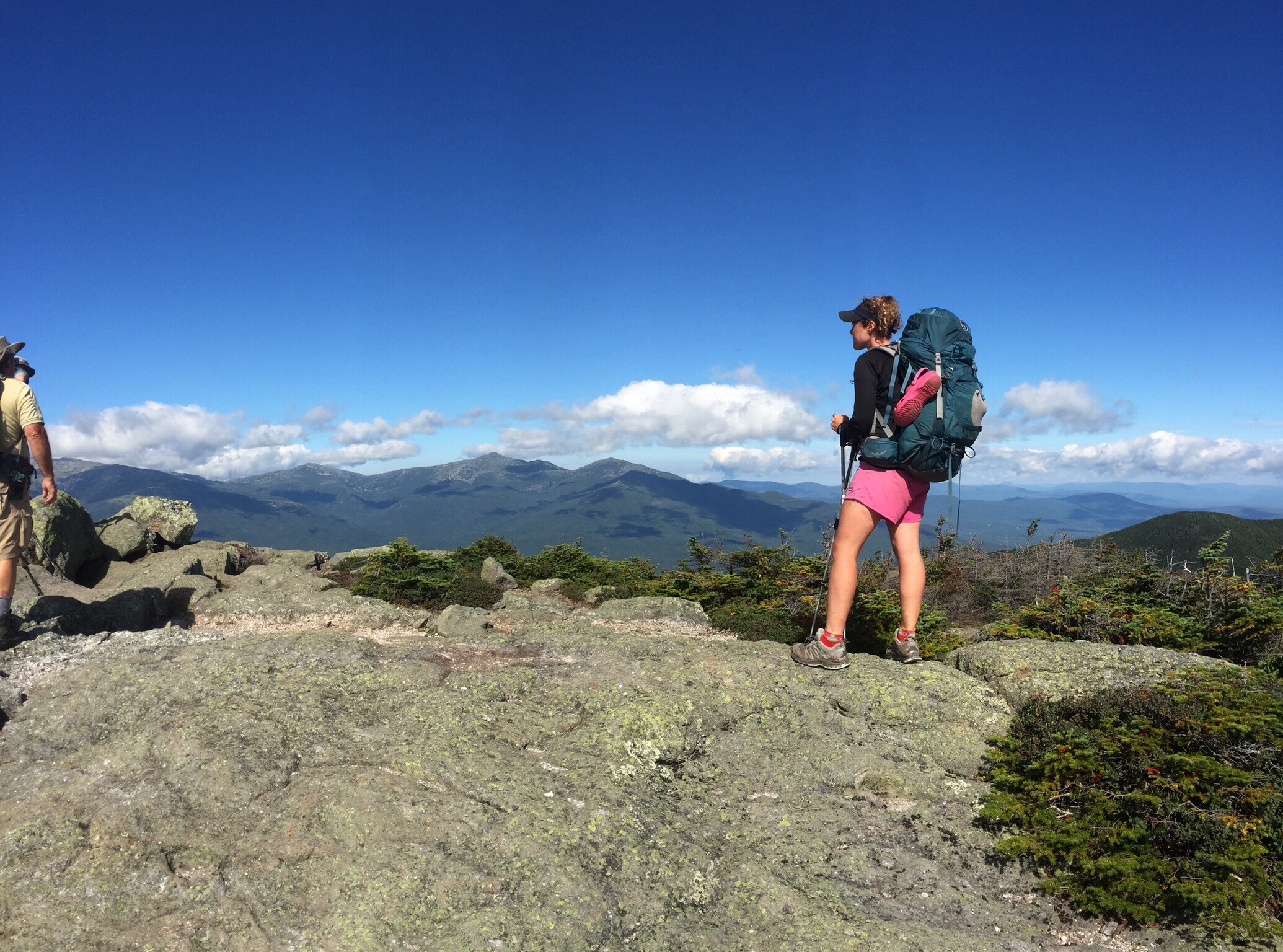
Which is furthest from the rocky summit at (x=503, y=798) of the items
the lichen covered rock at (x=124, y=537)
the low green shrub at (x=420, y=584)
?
the lichen covered rock at (x=124, y=537)

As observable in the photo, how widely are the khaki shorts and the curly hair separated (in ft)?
32.9

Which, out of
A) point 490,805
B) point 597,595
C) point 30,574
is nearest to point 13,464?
point 30,574

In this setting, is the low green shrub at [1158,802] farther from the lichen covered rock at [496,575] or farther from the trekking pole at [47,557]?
the trekking pole at [47,557]

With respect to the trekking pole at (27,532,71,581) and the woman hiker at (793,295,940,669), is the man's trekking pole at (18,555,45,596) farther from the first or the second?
the woman hiker at (793,295,940,669)

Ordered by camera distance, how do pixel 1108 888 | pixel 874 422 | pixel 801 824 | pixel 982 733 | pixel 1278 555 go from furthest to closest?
1. pixel 1278 555
2. pixel 874 422
3. pixel 982 733
4. pixel 801 824
5. pixel 1108 888

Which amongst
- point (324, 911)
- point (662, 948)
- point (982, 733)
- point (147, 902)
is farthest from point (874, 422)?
point (147, 902)

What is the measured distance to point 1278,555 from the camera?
35.2 ft

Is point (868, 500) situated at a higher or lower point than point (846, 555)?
higher

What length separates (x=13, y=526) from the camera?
7762 mm

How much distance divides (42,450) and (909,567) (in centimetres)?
1027

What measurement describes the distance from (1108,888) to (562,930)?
140 inches

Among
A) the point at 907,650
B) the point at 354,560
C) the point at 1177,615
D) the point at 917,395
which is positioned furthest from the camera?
the point at 354,560

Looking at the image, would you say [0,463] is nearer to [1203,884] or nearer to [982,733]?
[982,733]

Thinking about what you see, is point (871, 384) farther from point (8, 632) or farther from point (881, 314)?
point (8, 632)
